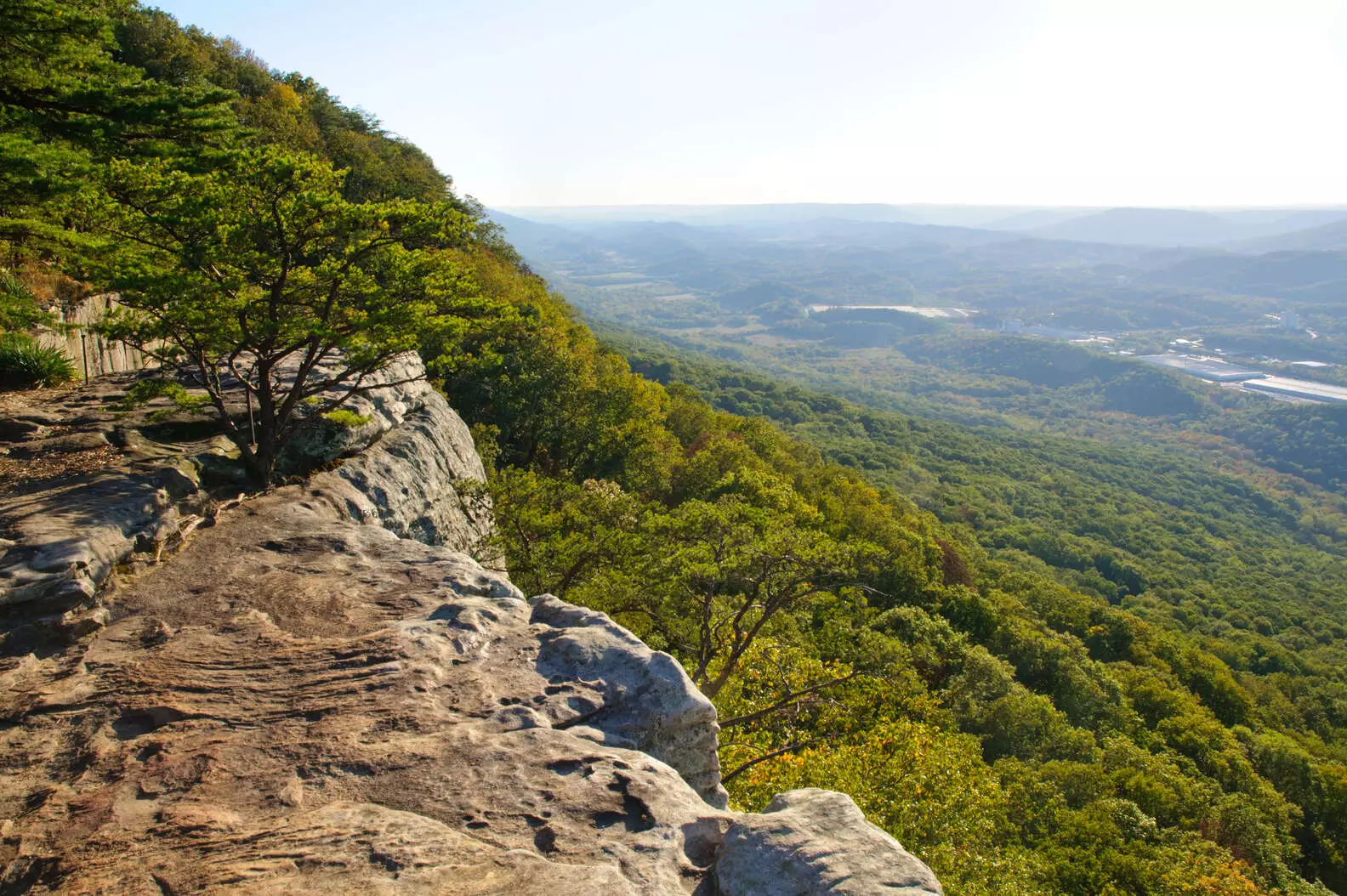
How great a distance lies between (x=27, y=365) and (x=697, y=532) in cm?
2018

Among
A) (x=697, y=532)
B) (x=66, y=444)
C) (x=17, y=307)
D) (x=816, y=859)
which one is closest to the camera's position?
(x=816, y=859)

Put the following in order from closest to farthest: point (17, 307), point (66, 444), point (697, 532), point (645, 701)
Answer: point (645, 701) → point (66, 444) → point (17, 307) → point (697, 532)

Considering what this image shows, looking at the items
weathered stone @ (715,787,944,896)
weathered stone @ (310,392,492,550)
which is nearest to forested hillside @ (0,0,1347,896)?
weathered stone @ (310,392,492,550)

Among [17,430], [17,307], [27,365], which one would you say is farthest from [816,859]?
[27,365]

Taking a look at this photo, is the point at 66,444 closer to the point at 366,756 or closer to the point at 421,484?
the point at 421,484

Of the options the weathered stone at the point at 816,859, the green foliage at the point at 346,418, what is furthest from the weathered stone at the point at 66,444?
the weathered stone at the point at 816,859

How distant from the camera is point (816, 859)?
27.7 feet

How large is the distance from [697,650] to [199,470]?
15339 mm

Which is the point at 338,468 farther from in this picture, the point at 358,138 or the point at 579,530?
the point at 358,138

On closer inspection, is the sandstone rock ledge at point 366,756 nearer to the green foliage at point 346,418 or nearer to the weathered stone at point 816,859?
the weathered stone at point 816,859

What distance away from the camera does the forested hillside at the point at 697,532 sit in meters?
15.0

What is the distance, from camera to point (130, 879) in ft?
23.4

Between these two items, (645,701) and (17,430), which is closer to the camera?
(645,701)

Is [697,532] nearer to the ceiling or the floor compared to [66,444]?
nearer to the floor
